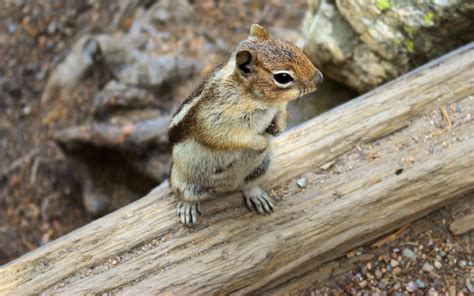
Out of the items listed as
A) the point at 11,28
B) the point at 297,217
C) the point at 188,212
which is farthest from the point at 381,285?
the point at 11,28

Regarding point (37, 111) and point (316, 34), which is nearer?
point (316, 34)

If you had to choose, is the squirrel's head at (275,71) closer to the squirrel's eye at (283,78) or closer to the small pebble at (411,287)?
the squirrel's eye at (283,78)

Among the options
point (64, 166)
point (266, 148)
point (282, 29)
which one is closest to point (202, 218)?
point (266, 148)

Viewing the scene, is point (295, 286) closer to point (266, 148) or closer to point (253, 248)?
point (253, 248)

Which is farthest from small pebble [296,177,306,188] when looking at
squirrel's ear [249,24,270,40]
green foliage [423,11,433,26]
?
green foliage [423,11,433,26]

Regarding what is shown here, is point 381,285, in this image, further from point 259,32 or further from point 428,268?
point 259,32

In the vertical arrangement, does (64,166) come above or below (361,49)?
below
